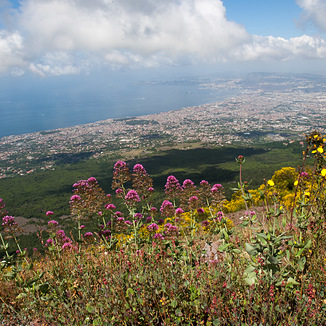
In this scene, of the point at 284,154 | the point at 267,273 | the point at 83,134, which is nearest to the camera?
the point at 267,273

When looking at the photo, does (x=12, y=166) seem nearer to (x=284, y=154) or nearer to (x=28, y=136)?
(x=28, y=136)

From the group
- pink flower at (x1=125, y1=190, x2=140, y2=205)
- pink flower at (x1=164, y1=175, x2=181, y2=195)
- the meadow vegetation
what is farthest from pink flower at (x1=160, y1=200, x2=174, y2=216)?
pink flower at (x1=125, y1=190, x2=140, y2=205)

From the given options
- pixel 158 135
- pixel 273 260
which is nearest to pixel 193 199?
pixel 273 260

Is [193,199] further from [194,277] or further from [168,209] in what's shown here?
[194,277]

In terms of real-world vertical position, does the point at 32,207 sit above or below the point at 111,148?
below

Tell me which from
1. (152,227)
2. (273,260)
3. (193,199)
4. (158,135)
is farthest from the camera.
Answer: (158,135)

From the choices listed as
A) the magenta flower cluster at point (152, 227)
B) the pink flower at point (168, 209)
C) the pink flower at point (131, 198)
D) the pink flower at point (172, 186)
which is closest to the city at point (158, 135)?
the pink flower at point (172, 186)

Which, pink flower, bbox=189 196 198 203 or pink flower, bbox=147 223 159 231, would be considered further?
pink flower, bbox=189 196 198 203

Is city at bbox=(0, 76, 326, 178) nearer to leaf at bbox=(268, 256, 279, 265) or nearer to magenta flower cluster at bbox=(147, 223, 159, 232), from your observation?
magenta flower cluster at bbox=(147, 223, 159, 232)

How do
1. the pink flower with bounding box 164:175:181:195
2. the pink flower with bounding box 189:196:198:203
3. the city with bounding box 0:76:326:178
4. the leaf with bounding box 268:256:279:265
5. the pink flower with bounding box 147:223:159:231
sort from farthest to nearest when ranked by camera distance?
the city with bounding box 0:76:326:178 → the pink flower with bounding box 164:175:181:195 → the pink flower with bounding box 189:196:198:203 → the pink flower with bounding box 147:223:159:231 → the leaf with bounding box 268:256:279:265

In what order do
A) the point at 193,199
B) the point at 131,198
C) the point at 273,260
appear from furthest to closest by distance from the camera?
1. the point at 193,199
2. the point at 131,198
3. the point at 273,260

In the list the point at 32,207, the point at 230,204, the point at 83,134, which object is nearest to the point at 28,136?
the point at 83,134
